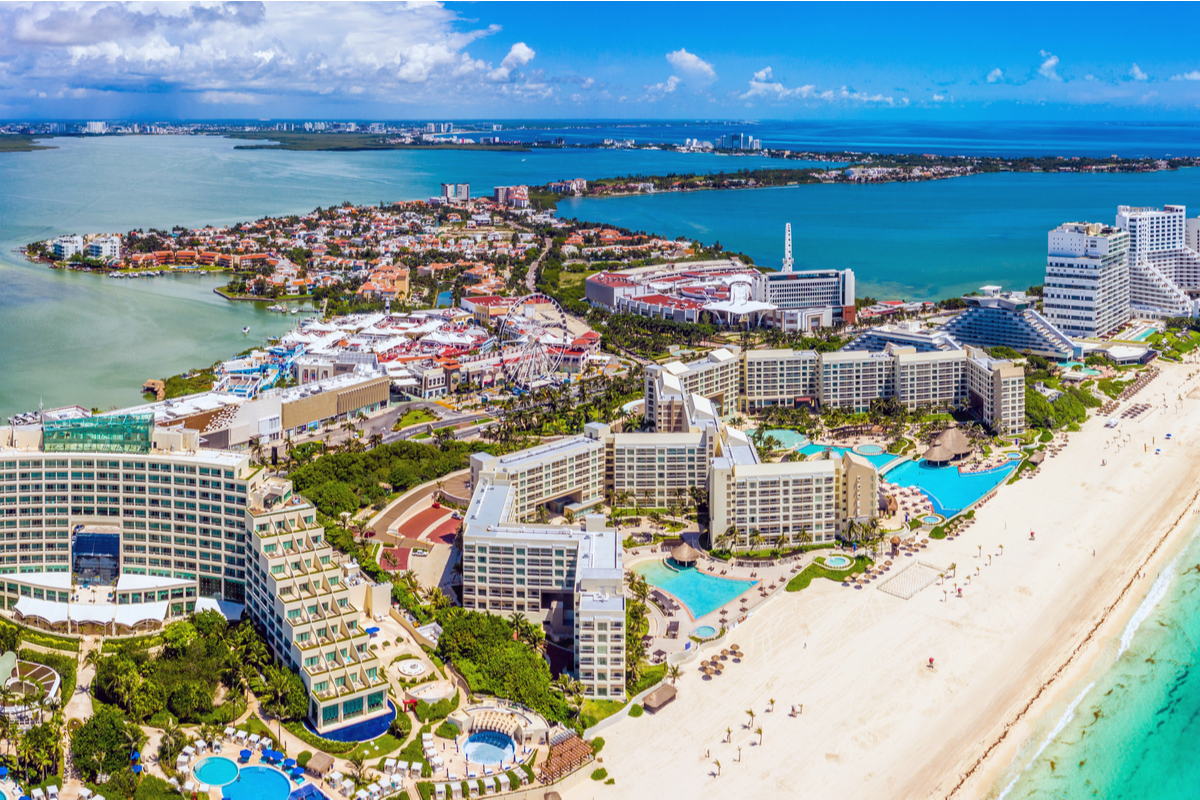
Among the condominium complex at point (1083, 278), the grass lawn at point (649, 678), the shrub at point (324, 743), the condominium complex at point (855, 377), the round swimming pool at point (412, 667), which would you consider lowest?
the shrub at point (324, 743)

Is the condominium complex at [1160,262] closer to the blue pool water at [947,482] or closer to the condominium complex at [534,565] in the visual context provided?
the blue pool water at [947,482]

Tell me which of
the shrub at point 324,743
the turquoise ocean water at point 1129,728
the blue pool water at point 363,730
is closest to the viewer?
the shrub at point 324,743

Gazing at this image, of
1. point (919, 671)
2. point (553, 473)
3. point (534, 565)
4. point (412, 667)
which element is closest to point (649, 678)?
point (534, 565)

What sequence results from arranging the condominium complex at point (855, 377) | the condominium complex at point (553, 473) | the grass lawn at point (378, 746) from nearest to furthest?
the grass lawn at point (378, 746), the condominium complex at point (553, 473), the condominium complex at point (855, 377)

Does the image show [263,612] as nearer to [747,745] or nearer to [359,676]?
[359,676]

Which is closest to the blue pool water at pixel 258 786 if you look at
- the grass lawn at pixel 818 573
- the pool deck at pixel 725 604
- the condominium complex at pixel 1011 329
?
the pool deck at pixel 725 604

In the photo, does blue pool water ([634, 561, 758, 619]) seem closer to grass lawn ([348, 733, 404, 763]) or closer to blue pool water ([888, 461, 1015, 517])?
grass lawn ([348, 733, 404, 763])

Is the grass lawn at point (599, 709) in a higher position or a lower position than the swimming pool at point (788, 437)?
lower
